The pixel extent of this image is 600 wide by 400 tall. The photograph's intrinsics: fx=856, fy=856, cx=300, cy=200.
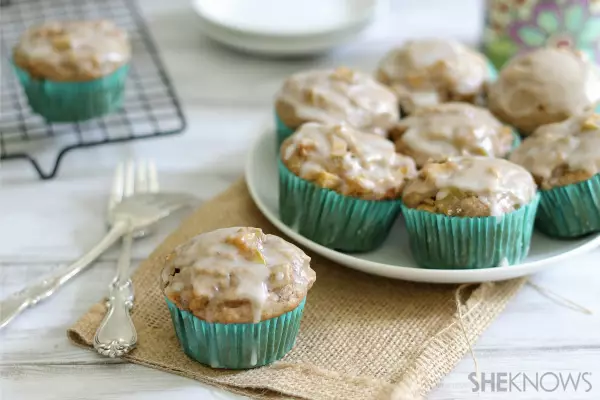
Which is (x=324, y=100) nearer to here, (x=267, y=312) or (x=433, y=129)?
(x=433, y=129)

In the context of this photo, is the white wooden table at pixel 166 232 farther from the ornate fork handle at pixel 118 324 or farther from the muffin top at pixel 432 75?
the muffin top at pixel 432 75

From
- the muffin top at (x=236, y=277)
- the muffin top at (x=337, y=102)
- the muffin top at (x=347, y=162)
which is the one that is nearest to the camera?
the muffin top at (x=236, y=277)

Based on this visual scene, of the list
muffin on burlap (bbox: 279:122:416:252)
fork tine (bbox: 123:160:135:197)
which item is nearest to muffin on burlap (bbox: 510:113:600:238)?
muffin on burlap (bbox: 279:122:416:252)

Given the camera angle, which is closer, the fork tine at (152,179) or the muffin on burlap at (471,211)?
the muffin on burlap at (471,211)

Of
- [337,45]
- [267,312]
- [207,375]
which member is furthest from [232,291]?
[337,45]

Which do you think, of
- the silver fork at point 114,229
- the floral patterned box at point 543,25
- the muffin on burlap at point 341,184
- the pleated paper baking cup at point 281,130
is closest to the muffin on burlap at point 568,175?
the muffin on burlap at point 341,184

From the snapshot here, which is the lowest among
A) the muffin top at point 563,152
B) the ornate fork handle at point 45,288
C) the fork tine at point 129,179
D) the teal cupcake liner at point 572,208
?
the fork tine at point 129,179
